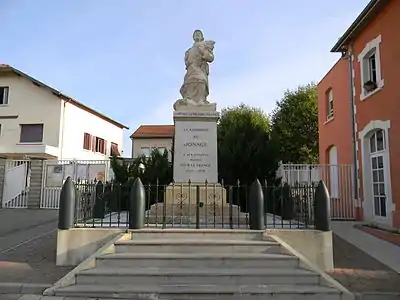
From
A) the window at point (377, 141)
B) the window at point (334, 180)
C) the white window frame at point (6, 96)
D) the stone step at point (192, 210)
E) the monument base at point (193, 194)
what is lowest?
the stone step at point (192, 210)

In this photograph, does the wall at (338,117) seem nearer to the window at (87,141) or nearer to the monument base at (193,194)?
the monument base at (193,194)

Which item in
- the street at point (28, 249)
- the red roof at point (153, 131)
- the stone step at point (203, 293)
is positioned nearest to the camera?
the stone step at point (203, 293)

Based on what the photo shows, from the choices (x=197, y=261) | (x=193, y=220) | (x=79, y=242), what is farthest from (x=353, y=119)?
(x=79, y=242)

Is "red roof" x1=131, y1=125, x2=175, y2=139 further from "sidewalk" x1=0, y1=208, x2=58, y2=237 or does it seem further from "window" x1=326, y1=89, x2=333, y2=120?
"sidewalk" x1=0, y1=208, x2=58, y2=237

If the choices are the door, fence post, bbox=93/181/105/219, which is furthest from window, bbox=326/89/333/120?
fence post, bbox=93/181/105/219

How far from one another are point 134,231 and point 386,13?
10.3 m

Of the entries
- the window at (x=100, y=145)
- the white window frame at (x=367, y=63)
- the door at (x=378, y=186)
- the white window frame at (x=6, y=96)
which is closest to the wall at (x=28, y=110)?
the white window frame at (x=6, y=96)

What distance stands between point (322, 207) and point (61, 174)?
45.9 feet

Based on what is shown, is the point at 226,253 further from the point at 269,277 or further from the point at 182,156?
the point at 182,156

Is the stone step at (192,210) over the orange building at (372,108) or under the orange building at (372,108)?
under

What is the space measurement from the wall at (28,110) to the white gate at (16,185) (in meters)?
5.51

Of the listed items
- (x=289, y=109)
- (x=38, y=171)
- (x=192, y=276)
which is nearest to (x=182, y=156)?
(x=192, y=276)

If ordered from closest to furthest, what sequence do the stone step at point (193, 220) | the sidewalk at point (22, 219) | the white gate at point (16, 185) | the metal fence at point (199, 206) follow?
the metal fence at point (199, 206)
the stone step at point (193, 220)
the sidewalk at point (22, 219)
the white gate at point (16, 185)

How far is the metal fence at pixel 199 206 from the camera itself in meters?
7.77
